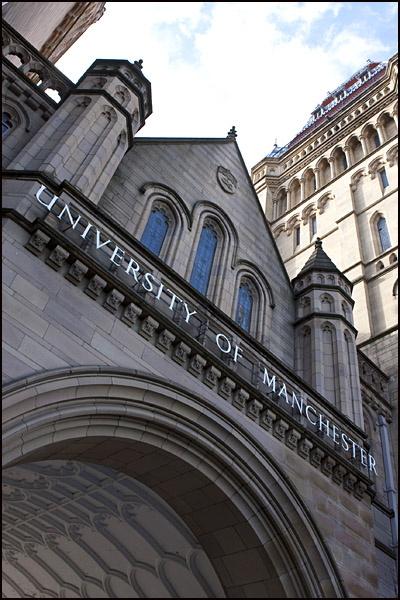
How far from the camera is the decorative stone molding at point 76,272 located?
965cm

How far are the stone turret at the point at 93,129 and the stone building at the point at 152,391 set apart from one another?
0.16ft

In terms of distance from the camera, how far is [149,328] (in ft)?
33.8

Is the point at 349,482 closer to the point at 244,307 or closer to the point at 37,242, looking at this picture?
the point at 244,307

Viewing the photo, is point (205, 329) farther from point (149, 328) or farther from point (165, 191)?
point (165, 191)

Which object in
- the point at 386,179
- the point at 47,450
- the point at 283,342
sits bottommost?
the point at 47,450

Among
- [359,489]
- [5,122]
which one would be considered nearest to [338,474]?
[359,489]

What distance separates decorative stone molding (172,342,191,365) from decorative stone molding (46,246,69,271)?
2612mm

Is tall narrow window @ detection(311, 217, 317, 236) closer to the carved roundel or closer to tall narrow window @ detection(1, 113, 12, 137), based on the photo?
the carved roundel

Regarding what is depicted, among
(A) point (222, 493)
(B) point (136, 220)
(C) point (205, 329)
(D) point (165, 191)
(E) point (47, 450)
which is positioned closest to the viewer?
(E) point (47, 450)

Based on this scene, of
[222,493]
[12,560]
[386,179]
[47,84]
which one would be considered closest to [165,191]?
[47,84]

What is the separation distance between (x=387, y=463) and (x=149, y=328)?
9.23m

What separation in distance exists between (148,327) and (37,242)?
2429 mm

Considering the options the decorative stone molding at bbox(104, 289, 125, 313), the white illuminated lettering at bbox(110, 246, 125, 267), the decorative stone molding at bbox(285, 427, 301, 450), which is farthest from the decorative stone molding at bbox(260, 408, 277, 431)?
the white illuminated lettering at bbox(110, 246, 125, 267)

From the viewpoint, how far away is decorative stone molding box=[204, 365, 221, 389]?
35.4 feet
